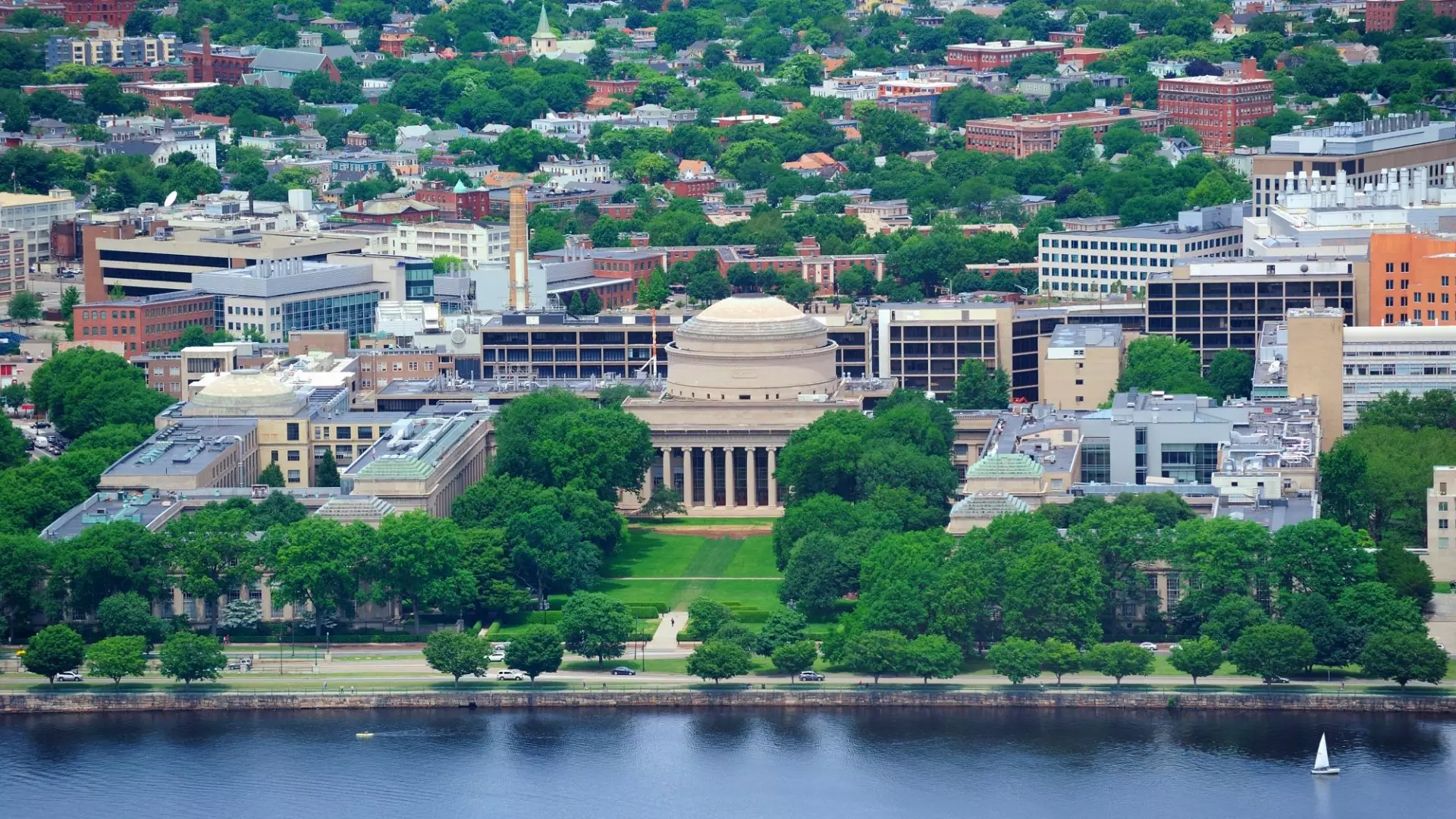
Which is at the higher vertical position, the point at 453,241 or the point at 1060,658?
the point at 453,241

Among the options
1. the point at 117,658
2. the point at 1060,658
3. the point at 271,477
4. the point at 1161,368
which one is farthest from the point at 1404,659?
the point at 271,477

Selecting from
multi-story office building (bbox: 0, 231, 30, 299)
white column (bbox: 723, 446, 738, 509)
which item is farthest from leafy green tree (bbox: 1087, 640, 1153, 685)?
multi-story office building (bbox: 0, 231, 30, 299)

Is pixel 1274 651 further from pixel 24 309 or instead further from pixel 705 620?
pixel 24 309

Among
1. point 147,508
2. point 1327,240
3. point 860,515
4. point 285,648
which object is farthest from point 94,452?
point 1327,240

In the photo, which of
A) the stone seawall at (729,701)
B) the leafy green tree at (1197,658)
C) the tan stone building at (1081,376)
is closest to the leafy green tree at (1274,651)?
the leafy green tree at (1197,658)

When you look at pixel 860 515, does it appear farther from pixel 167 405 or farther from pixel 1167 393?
pixel 167 405

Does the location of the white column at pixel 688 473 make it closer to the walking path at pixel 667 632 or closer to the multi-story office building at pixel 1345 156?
the walking path at pixel 667 632
